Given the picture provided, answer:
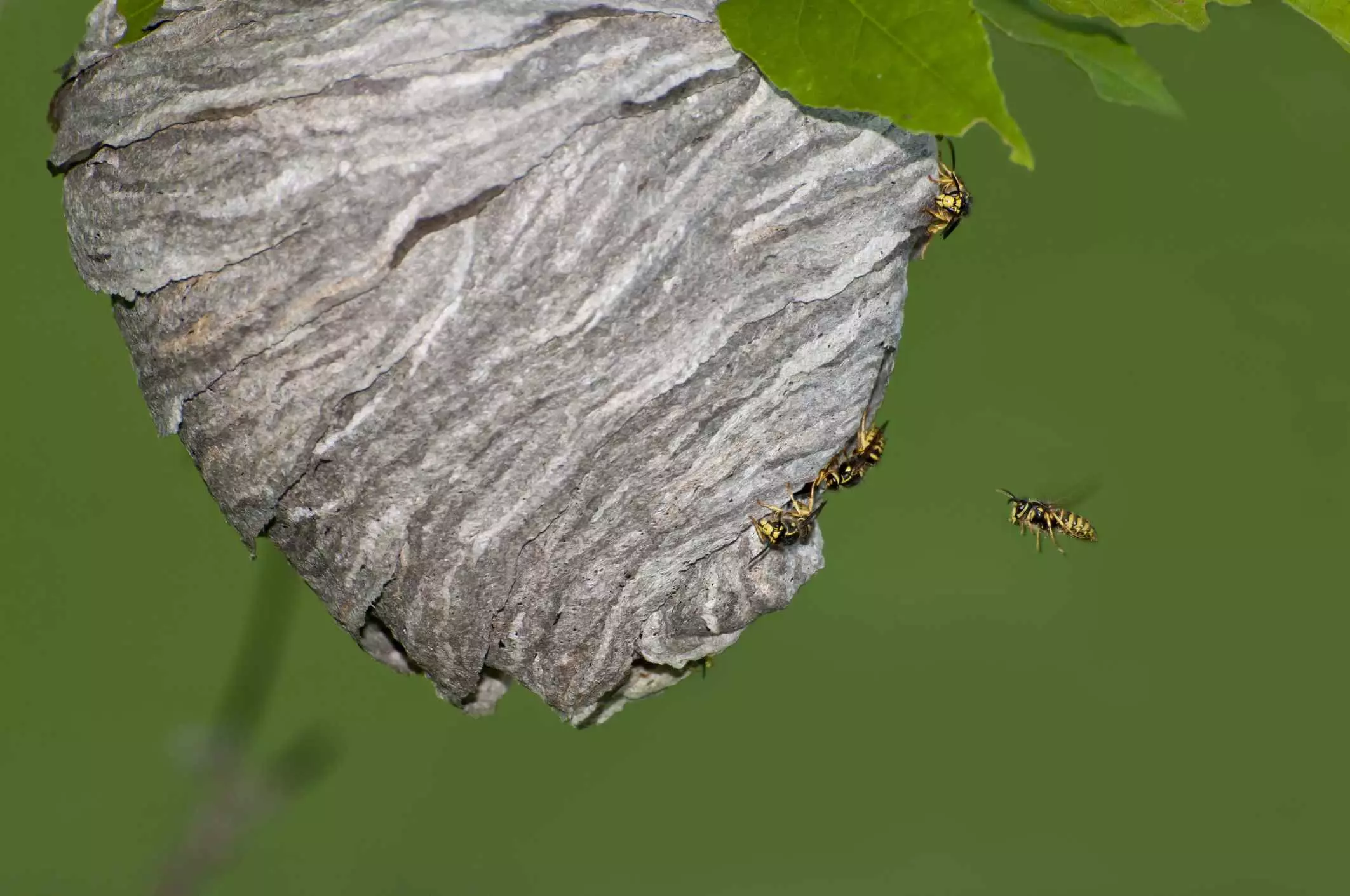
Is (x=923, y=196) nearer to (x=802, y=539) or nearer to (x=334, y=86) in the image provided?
(x=802, y=539)

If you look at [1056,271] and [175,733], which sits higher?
[1056,271]

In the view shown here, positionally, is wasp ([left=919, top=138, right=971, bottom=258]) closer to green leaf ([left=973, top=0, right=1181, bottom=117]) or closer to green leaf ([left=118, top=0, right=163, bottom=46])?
green leaf ([left=973, top=0, right=1181, bottom=117])

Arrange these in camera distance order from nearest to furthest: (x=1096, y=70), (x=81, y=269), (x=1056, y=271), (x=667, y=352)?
(x=1096, y=70) → (x=667, y=352) → (x=81, y=269) → (x=1056, y=271)

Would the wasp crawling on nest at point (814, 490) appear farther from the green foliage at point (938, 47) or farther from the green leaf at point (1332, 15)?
the green leaf at point (1332, 15)

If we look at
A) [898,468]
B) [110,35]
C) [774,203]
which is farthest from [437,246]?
[898,468]

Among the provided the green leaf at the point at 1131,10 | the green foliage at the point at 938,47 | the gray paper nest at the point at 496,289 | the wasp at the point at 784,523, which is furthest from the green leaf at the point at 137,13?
the green leaf at the point at 1131,10

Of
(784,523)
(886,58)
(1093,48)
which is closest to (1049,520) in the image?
(784,523)
